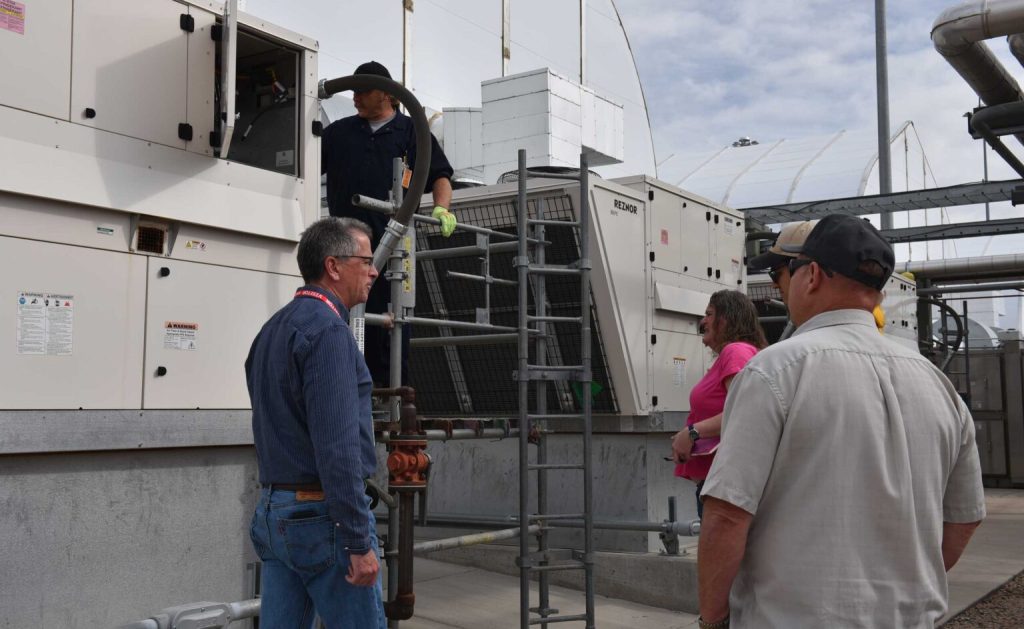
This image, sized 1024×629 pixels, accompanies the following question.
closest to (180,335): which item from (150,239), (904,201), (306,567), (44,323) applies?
(150,239)

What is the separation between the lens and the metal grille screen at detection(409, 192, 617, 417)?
274 inches

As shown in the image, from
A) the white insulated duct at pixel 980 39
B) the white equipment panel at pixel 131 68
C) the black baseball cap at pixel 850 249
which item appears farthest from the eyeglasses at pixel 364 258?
the white insulated duct at pixel 980 39

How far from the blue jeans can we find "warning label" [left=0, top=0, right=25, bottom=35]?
2084 millimetres

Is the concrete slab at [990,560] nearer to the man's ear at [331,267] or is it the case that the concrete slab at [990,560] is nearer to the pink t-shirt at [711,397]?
the pink t-shirt at [711,397]

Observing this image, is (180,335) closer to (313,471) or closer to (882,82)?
(313,471)

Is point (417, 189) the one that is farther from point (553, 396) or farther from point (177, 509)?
point (553, 396)

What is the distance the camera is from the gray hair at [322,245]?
3297 millimetres

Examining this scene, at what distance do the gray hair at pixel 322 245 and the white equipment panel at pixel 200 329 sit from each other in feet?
3.76

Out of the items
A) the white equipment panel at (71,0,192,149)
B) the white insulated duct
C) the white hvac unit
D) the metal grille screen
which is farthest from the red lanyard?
the white insulated duct

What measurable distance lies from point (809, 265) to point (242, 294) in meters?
2.88

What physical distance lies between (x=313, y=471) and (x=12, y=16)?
7.17ft

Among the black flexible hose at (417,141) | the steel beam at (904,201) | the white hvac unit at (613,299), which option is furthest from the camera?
the steel beam at (904,201)

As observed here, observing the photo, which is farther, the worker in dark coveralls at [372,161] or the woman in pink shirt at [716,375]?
the worker in dark coveralls at [372,161]

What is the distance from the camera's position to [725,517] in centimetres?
208
